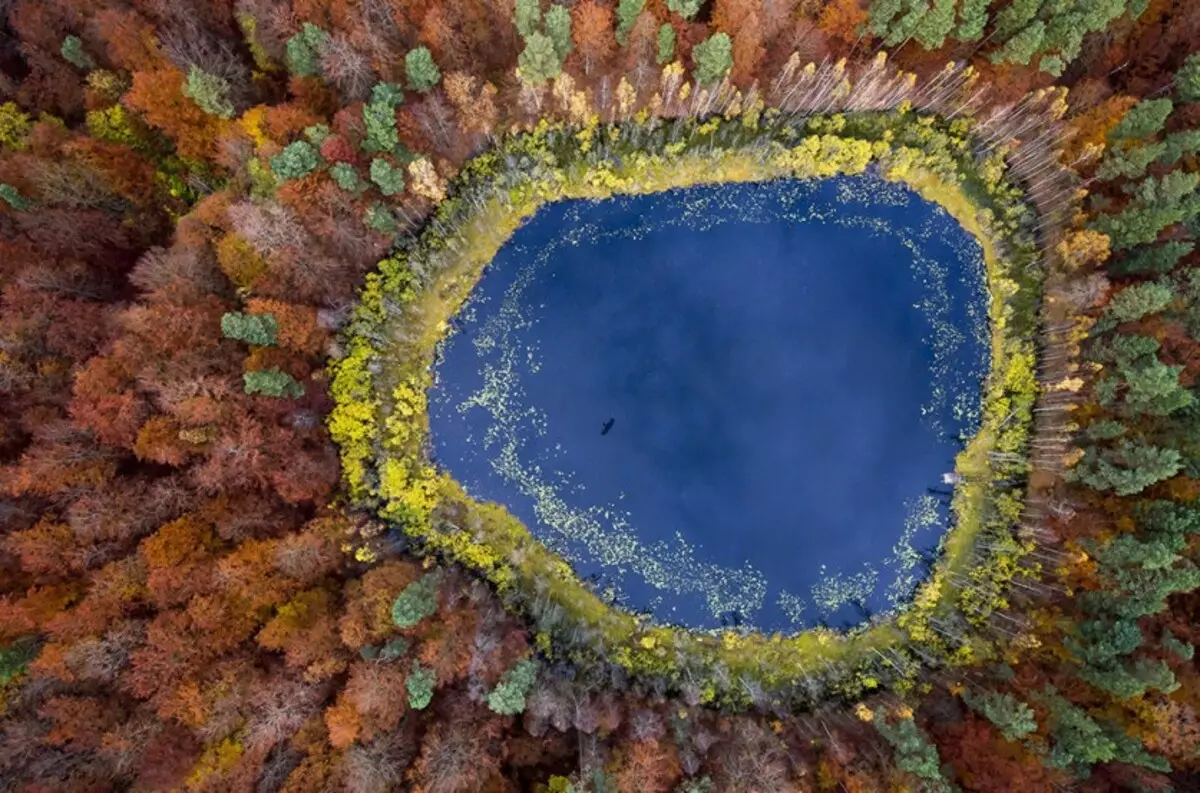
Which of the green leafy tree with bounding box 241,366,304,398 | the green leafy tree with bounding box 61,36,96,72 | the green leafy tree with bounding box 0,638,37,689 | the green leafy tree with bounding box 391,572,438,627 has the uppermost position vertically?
the green leafy tree with bounding box 61,36,96,72

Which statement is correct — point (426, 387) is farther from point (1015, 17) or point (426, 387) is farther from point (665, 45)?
point (1015, 17)

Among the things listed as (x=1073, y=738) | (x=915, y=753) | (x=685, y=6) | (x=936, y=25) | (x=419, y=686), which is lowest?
(x=419, y=686)

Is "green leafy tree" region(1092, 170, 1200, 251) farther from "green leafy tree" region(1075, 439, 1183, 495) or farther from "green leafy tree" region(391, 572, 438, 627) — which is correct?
"green leafy tree" region(391, 572, 438, 627)

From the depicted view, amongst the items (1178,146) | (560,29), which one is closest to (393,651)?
(560,29)

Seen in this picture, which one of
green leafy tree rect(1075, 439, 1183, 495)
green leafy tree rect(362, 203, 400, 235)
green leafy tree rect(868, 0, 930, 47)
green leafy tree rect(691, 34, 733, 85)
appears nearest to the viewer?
green leafy tree rect(1075, 439, 1183, 495)

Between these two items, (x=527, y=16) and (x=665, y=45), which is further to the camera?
(x=665, y=45)

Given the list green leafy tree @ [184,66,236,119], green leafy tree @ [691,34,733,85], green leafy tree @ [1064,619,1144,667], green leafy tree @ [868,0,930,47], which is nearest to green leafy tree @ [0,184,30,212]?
green leafy tree @ [184,66,236,119]
